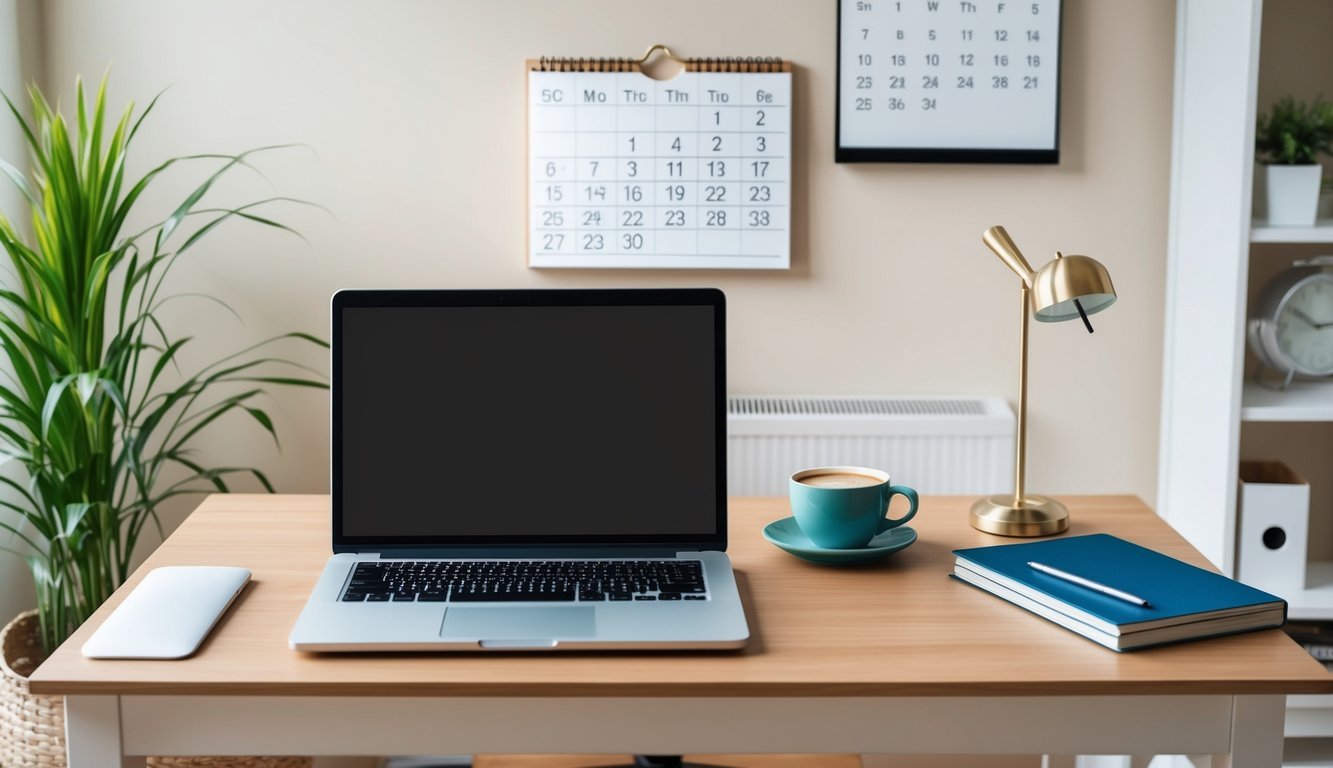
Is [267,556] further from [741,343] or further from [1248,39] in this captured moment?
[1248,39]

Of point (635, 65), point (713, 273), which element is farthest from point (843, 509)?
point (635, 65)

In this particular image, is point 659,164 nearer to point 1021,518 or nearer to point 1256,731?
point 1021,518

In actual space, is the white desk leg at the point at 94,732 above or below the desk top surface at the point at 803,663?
below

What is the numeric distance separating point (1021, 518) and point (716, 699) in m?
0.56

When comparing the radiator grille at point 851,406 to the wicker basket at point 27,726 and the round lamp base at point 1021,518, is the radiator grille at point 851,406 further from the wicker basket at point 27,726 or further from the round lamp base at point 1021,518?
the wicker basket at point 27,726

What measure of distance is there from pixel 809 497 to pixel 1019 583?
0.84 ft

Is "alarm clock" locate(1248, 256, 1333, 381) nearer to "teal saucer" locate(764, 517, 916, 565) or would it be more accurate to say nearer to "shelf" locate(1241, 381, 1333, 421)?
"shelf" locate(1241, 381, 1333, 421)

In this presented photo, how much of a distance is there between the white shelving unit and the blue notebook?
90 centimetres

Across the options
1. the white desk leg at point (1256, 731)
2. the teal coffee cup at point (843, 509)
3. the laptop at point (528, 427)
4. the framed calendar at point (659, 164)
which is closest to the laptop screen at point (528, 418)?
the laptop at point (528, 427)

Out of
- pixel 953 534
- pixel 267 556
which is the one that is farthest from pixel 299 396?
pixel 953 534

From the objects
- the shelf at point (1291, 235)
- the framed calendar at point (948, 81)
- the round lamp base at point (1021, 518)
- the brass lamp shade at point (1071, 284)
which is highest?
the framed calendar at point (948, 81)

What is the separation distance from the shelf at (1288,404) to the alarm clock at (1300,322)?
1.9 inches

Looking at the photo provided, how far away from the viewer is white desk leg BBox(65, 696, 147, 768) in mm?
1138

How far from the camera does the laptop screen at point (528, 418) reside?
4.51ft
